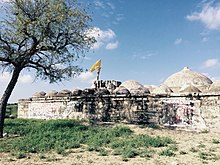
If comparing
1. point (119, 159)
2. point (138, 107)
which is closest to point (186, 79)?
point (138, 107)

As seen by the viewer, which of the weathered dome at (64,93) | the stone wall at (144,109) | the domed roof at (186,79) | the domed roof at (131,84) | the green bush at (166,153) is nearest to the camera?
the green bush at (166,153)

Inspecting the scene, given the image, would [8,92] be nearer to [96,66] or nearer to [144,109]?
[144,109]

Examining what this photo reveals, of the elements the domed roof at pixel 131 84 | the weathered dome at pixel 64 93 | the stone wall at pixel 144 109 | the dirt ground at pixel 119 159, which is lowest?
the dirt ground at pixel 119 159

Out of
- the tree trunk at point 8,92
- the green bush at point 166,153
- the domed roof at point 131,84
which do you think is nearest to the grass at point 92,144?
the green bush at point 166,153

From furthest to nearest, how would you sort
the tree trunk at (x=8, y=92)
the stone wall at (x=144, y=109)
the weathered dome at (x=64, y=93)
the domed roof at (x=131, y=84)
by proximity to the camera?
1. the domed roof at (x=131, y=84)
2. the weathered dome at (x=64, y=93)
3. the stone wall at (x=144, y=109)
4. the tree trunk at (x=8, y=92)

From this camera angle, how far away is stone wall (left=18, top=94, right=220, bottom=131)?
9.64m

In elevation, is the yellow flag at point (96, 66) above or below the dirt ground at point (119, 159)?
above

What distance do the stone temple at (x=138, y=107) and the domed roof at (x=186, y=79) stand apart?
7118mm

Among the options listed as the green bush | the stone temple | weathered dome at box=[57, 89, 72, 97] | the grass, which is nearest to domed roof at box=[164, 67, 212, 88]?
the stone temple

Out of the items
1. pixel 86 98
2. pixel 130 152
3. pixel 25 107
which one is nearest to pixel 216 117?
pixel 130 152

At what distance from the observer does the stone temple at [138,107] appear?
9680 millimetres

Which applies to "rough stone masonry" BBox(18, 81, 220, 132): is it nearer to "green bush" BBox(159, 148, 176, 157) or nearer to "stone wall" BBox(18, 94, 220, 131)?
"stone wall" BBox(18, 94, 220, 131)

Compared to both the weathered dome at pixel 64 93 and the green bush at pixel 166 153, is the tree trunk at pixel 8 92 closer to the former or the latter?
the weathered dome at pixel 64 93

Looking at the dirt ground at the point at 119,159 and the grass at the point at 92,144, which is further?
the grass at the point at 92,144
